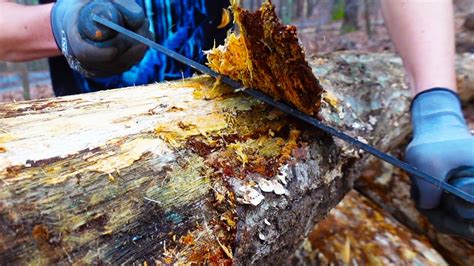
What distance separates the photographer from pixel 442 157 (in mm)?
1521

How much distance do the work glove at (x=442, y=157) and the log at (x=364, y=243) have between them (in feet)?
1.26

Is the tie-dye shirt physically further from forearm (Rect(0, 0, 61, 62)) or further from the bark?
the bark

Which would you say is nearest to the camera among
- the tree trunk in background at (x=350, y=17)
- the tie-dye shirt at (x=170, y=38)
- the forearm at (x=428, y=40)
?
the forearm at (x=428, y=40)

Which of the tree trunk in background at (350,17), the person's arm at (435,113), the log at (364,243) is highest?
the person's arm at (435,113)

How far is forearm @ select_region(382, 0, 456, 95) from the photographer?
71.6 inches

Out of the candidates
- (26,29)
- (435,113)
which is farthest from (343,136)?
(26,29)

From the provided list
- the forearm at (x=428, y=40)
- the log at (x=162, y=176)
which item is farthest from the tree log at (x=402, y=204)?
the log at (x=162, y=176)

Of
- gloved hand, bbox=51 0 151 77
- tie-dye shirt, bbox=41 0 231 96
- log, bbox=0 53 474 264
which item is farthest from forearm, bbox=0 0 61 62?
log, bbox=0 53 474 264

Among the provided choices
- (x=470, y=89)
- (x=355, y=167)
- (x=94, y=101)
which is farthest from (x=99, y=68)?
(x=470, y=89)

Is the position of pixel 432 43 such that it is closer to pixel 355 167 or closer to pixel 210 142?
pixel 355 167

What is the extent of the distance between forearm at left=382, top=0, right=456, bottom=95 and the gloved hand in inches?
44.9

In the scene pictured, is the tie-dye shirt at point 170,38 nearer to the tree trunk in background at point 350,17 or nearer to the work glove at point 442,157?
the work glove at point 442,157

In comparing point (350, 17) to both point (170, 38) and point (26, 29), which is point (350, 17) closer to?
point (170, 38)

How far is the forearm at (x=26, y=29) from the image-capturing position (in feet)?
6.39
